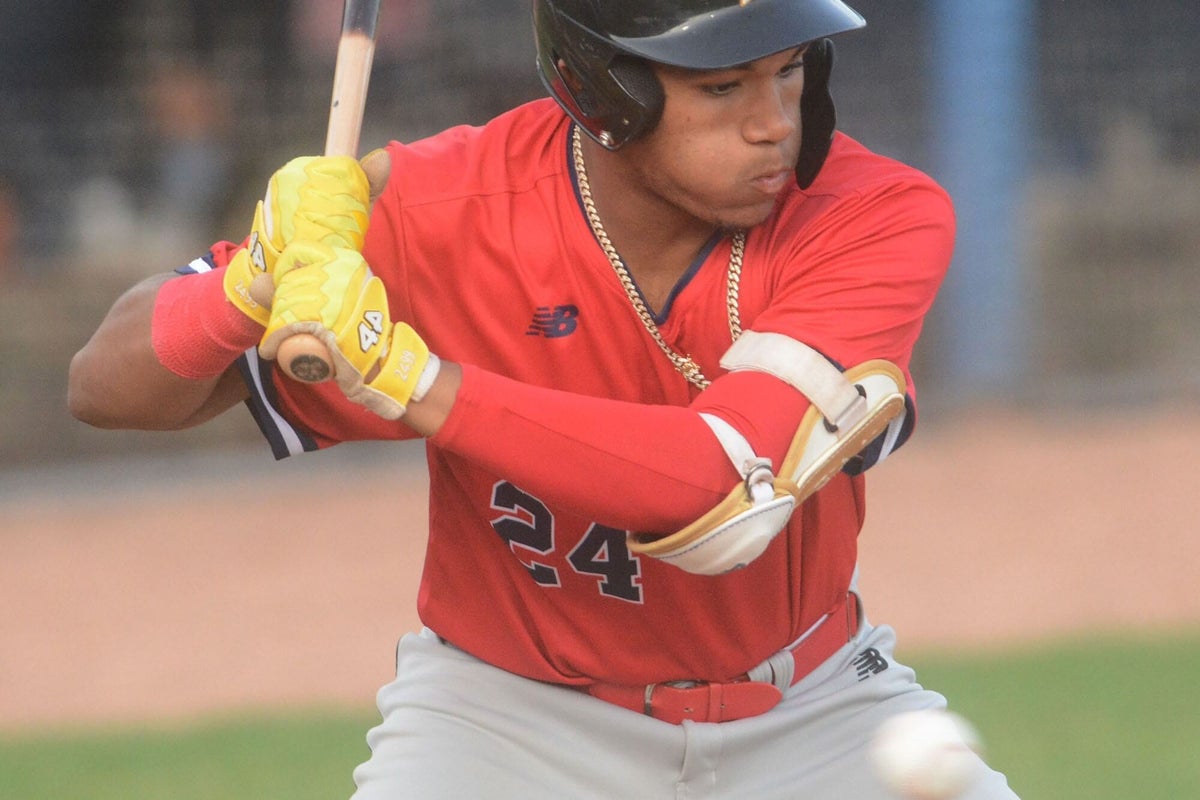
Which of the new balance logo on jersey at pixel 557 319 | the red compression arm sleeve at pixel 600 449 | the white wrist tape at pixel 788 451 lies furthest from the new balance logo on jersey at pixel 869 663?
the new balance logo on jersey at pixel 557 319

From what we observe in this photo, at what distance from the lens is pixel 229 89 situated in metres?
9.42

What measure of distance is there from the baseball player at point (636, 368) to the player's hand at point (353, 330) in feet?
0.22

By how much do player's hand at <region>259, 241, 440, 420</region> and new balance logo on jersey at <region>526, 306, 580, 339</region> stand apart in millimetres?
467

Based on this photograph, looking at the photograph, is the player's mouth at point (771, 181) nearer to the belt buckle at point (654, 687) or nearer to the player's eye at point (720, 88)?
the player's eye at point (720, 88)

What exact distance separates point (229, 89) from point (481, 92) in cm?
140

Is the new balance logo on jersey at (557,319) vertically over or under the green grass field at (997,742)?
over

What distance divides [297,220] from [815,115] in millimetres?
937

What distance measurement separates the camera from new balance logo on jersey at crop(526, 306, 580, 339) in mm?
3053

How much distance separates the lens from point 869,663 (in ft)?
10.5

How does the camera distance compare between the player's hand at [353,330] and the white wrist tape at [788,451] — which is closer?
the player's hand at [353,330]

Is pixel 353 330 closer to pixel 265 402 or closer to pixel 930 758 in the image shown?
pixel 265 402

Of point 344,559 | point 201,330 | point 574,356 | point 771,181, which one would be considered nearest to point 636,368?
point 574,356

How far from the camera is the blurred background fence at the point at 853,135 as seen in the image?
9.30 m

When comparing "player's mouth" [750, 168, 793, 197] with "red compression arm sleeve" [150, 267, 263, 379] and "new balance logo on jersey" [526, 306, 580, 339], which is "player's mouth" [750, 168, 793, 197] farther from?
"red compression arm sleeve" [150, 267, 263, 379]
